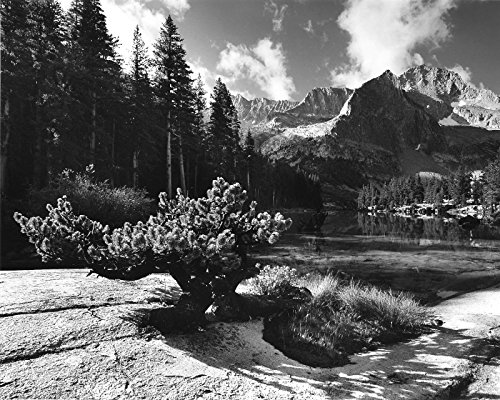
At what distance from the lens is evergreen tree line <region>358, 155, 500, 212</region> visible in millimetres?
87812

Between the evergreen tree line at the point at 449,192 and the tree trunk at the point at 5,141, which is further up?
the evergreen tree line at the point at 449,192

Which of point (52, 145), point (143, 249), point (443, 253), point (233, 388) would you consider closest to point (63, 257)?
point (143, 249)

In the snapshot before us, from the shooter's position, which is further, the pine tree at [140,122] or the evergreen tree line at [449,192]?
the evergreen tree line at [449,192]

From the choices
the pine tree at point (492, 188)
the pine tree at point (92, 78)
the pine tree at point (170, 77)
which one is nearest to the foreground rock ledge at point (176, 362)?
the pine tree at point (92, 78)

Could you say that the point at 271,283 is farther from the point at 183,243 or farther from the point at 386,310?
the point at 183,243

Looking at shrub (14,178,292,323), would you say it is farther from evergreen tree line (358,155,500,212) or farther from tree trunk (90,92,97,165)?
evergreen tree line (358,155,500,212)

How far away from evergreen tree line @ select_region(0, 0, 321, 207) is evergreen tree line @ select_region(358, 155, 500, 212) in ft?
282

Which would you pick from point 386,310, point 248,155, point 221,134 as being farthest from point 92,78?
point 248,155

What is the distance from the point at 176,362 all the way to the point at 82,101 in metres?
27.5

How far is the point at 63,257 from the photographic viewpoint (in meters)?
5.32

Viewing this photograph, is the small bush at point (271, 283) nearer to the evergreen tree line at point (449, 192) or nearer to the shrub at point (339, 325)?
the shrub at point (339, 325)

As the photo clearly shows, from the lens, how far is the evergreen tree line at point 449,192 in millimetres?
87812

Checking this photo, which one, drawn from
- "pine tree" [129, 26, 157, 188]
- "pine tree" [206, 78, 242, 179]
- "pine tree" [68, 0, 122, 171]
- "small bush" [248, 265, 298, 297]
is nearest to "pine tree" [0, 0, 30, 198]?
"pine tree" [68, 0, 122, 171]

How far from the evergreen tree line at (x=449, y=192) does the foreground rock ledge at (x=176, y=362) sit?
9870 centimetres
